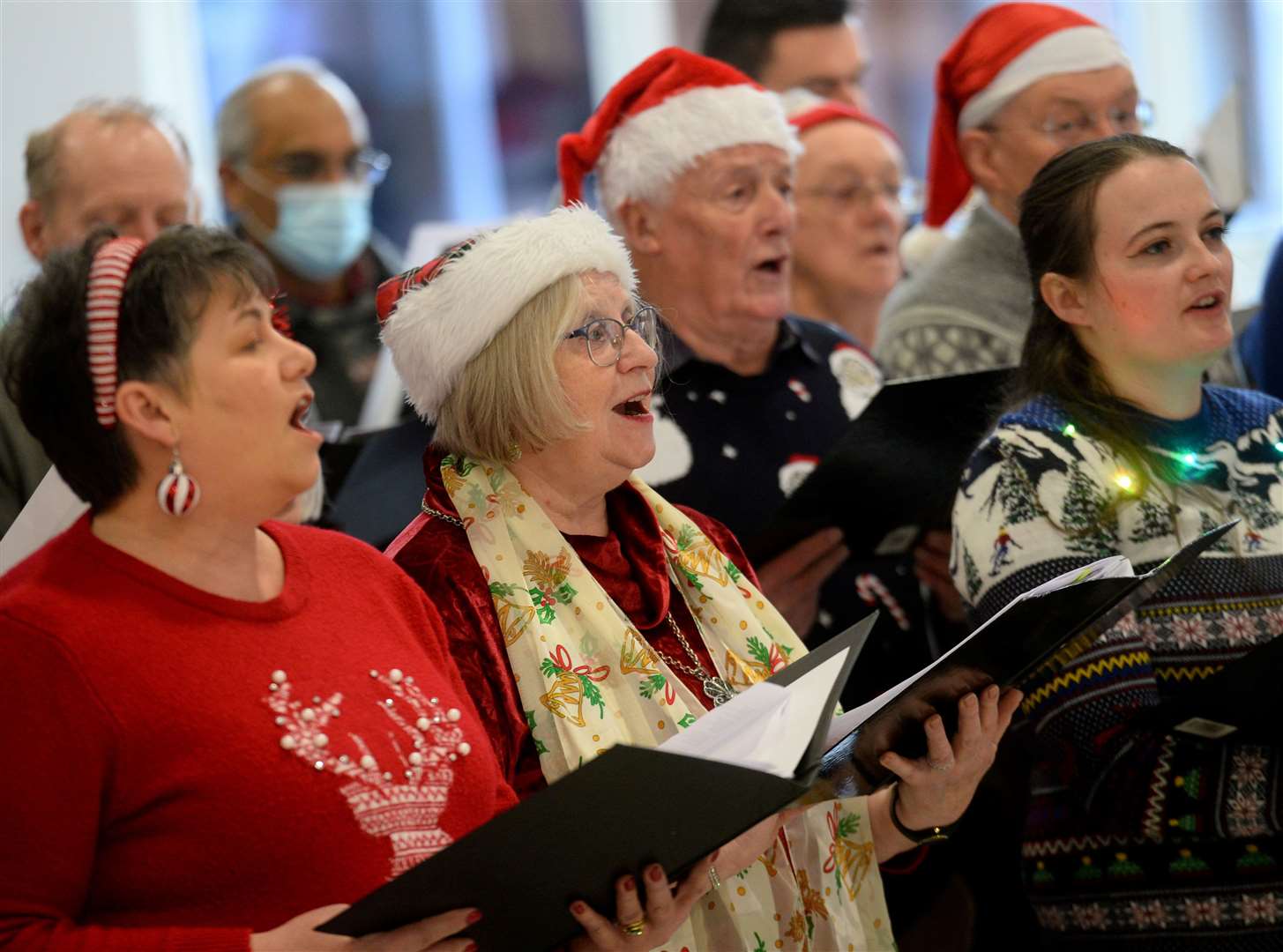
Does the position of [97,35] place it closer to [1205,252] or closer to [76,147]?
[76,147]

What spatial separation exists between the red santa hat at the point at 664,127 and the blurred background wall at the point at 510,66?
2300mm

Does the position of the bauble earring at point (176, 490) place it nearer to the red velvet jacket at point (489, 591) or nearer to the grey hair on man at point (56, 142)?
the red velvet jacket at point (489, 591)

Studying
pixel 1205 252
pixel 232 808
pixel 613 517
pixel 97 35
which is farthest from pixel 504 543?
pixel 97 35

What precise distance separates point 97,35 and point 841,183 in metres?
2.36

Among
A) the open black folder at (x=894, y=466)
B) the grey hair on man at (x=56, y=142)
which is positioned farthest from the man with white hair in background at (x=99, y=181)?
the open black folder at (x=894, y=466)

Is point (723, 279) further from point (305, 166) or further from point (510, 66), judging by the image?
point (510, 66)

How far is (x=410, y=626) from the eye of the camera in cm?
188

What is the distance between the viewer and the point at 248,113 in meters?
4.35

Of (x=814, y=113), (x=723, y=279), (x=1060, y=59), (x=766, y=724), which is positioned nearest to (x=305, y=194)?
(x=814, y=113)

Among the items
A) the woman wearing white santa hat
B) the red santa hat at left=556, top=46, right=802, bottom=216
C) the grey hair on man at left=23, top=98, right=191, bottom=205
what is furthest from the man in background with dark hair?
the woman wearing white santa hat

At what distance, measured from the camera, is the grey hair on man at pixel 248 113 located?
4348 millimetres

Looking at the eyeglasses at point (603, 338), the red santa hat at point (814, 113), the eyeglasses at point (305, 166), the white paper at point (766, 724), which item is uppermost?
the eyeglasses at point (603, 338)

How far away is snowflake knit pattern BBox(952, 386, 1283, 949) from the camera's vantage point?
2.25m

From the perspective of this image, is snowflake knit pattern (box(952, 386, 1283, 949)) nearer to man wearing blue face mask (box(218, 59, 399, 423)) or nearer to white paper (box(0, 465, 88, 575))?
white paper (box(0, 465, 88, 575))
